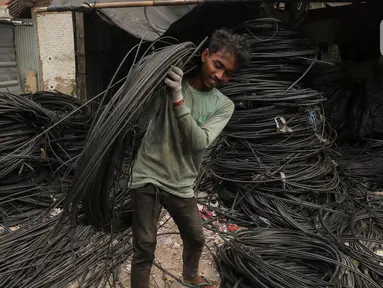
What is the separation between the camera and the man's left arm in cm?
170

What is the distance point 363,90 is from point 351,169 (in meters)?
1.69

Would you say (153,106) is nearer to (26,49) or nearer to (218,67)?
(218,67)

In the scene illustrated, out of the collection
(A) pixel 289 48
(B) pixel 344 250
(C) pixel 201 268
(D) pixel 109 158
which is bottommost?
(C) pixel 201 268

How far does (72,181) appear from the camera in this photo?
1.94 m

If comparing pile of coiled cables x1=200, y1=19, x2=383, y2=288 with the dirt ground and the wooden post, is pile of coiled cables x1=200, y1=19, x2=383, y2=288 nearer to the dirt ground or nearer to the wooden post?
the dirt ground

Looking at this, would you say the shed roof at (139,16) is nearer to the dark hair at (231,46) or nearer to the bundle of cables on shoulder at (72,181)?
the bundle of cables on shoulder at (72,181)

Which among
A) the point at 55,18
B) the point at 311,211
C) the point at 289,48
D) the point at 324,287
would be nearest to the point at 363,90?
the point at 289,48

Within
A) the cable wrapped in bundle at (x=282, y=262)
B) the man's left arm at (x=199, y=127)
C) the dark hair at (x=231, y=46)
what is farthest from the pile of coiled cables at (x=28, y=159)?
the dark hair at (x=231, y=46)

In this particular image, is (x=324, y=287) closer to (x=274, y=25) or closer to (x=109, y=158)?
(x=109, y=158)

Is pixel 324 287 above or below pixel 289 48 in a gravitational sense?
below

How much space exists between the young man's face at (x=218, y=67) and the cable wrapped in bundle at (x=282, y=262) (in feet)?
4.39

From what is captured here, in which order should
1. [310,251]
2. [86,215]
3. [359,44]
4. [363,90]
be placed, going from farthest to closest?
[359,44]
[363,90]
[310,251]
[86,215]

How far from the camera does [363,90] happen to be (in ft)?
18.2

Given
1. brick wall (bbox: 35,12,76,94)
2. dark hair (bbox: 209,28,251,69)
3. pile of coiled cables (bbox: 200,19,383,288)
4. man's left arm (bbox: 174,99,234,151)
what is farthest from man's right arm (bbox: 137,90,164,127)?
brick wall (bbox: 35,12,76,94)
